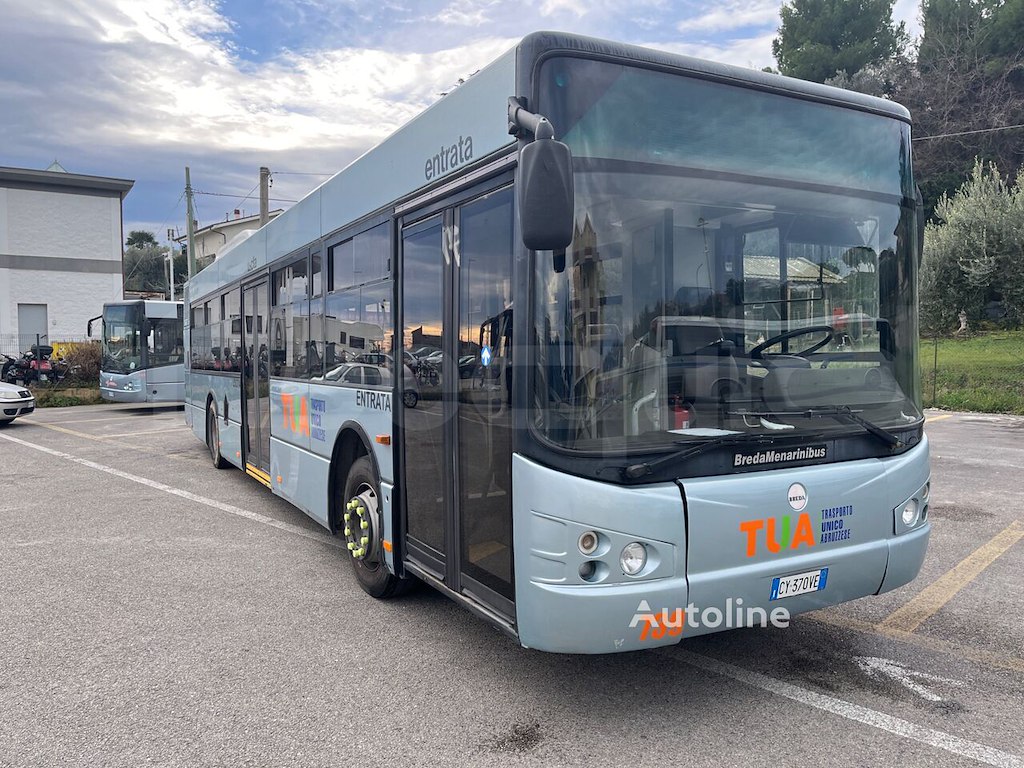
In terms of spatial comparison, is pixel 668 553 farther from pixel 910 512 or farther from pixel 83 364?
pixel 83 364

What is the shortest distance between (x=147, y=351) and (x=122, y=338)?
34.0 inches

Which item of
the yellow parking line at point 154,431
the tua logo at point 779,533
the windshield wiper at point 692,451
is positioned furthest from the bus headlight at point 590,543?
the yellow parking line at point 154,431

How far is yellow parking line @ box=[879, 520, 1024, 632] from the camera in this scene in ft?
15.0

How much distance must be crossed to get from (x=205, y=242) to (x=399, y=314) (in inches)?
2623

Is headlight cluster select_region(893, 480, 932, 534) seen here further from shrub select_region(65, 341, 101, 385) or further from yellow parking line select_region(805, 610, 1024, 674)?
shrub select_region(65, 341, 101, 385)

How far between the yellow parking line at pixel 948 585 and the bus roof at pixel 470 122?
2.81 m

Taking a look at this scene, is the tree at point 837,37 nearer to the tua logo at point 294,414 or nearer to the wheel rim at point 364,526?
the tua logo at point 294,414

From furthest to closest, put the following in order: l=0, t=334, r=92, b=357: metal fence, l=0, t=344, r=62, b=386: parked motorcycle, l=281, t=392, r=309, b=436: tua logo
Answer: l=0, t=334, r=92, b=357: metal fence, l=0, t=344, r=62, b=386: parked motorcycle, l=281, t=392, r=309, b=436: tua logo

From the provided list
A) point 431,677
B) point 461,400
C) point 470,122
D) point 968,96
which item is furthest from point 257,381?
point 968,96

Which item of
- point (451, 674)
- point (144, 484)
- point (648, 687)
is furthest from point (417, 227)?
point (144, 484)

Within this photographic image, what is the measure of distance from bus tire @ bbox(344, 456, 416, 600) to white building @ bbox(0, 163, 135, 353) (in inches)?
1277

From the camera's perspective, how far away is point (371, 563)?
5.04 m

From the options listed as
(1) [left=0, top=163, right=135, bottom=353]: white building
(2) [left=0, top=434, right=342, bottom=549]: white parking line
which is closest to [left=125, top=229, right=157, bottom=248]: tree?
(1) [left=0, top=163, right=135, bottom=353]: white building

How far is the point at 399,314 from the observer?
178 inches
